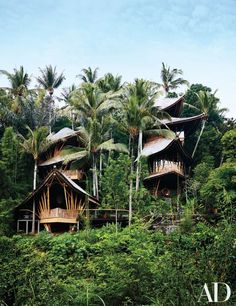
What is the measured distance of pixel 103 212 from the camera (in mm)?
22375

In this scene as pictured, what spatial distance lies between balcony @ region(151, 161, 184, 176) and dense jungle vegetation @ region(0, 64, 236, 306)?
951mm

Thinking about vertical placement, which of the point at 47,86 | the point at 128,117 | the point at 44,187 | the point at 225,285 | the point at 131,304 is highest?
the point at 47,86

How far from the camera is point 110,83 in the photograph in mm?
35031

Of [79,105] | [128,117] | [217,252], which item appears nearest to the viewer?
[217,252]

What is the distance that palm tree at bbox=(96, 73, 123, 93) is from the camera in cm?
3416

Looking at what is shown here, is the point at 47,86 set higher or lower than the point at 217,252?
higher

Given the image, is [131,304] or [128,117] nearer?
[131,304]

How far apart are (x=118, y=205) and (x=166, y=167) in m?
6.01

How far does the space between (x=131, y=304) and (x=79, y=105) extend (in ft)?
65.4

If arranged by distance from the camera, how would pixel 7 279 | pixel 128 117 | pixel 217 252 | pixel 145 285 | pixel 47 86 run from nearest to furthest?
pixel 217 252
pixel 145 285
pixel 7 279
pixel 128 117
pixel 47 86

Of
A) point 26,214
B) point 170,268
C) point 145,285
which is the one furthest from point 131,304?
point 26,214

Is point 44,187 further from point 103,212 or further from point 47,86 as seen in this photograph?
point 47,86

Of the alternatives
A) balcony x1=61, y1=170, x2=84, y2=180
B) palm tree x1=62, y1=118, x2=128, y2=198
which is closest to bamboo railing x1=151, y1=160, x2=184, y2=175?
palm tree x1=62, y1=118, x2=128, y2=198

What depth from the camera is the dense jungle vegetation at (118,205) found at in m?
7.01
